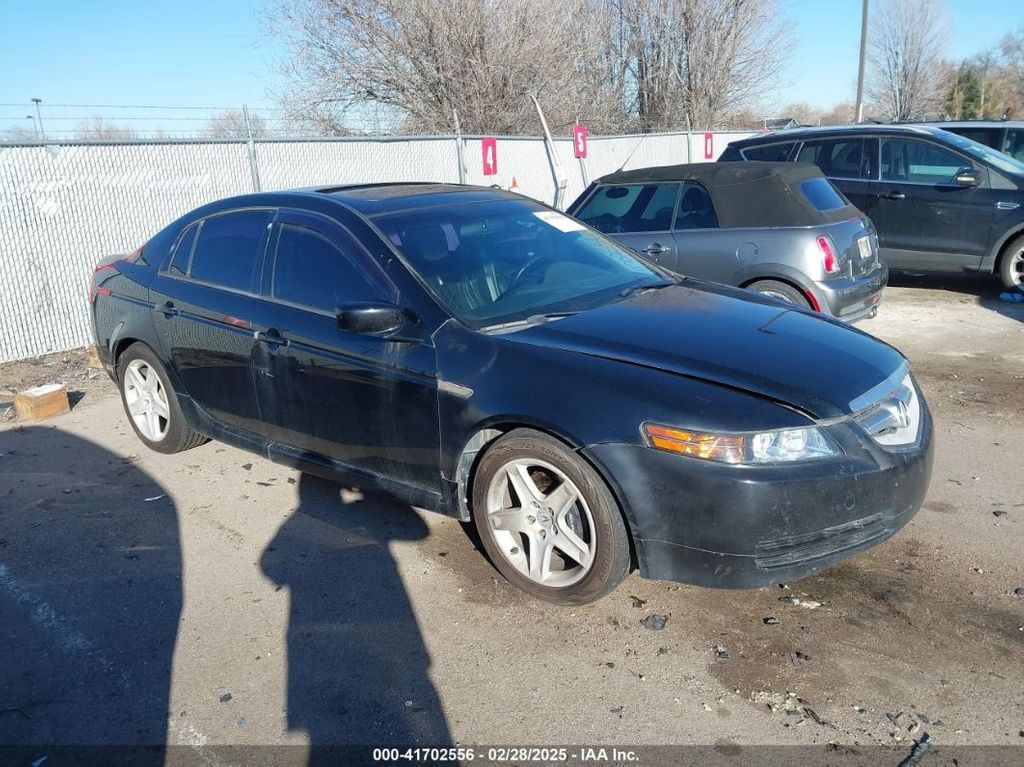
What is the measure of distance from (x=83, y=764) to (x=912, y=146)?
1016 cm

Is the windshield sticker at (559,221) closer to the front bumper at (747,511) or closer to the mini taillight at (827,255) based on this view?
the front bumper at (747,511)

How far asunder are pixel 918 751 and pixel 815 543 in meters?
0.77

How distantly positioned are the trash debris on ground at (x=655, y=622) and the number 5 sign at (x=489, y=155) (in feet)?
36.2

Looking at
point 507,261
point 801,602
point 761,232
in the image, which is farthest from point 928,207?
point 801,602

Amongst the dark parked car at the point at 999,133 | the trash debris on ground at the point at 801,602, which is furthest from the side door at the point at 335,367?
the dark parked car at the point at 999,133

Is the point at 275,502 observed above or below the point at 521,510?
below

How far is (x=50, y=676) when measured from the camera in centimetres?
330

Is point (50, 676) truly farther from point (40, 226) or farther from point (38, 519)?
point (40, 226)

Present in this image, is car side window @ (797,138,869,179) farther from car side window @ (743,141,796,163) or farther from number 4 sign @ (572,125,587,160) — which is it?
number 4 sign @ (572,125,587,160)

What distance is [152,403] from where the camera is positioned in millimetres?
5535

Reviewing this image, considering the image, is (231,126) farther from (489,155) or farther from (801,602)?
(801,602)

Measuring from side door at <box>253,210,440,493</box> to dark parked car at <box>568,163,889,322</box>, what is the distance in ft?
11.5

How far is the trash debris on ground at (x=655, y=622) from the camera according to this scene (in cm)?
346

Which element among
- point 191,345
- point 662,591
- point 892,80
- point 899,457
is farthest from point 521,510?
point 892,80
